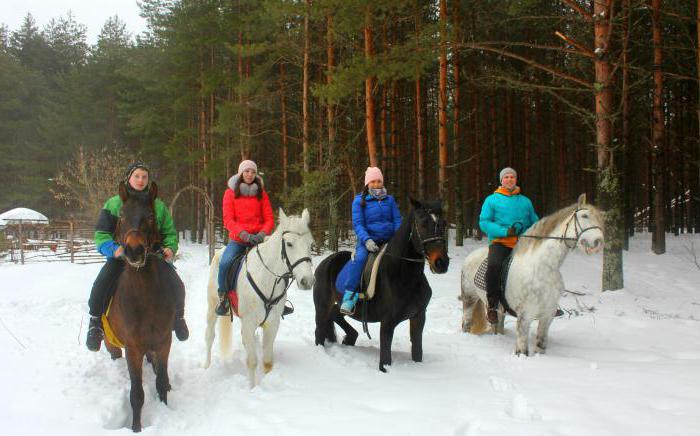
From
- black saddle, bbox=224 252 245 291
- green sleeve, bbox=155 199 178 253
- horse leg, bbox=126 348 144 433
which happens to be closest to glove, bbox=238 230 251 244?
black saddle, bbox=224 252 245 291

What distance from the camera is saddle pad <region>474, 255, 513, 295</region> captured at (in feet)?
19.1

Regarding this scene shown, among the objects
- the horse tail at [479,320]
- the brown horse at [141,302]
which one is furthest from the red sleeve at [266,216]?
the horse tail at [479,320]

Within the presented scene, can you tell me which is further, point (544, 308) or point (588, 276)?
point (588, 276)

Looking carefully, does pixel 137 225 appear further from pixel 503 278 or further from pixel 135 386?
pixel 503 278

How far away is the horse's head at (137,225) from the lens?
3.67m

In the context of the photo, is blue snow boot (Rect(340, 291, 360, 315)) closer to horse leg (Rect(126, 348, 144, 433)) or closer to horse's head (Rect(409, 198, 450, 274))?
horse's head (Rect(409, 198, 450, 274))

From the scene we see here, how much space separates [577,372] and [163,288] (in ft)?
14.5

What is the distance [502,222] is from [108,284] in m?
4.82

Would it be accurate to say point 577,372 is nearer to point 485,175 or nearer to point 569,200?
point 485,175

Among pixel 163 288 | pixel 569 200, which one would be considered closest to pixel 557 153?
pixel 569 200

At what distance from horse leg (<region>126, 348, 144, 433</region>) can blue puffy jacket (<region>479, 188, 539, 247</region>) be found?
4.34 meters

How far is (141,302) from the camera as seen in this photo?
13.4ft

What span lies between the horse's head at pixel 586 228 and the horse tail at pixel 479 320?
2042mm

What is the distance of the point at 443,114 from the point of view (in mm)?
14664
